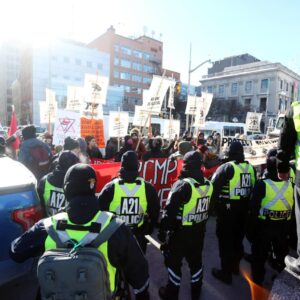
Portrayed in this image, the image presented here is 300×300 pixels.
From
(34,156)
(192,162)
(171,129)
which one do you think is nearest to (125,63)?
(171,129)

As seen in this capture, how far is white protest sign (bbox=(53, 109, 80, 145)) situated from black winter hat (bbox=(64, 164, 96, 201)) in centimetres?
537

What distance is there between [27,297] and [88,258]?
2.02m

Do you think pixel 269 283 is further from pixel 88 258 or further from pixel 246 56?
pixel 246 56

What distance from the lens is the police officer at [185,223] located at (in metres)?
3.12

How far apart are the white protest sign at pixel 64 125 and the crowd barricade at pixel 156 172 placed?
2443mm

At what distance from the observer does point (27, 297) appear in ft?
9.87

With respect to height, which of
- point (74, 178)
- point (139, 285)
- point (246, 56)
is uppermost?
point (246, 56)

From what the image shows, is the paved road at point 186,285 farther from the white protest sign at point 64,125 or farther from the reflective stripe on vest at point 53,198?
the white protest sign at point 64,125

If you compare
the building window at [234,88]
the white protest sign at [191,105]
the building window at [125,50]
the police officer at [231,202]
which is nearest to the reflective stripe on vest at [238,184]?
→ the police officer at [231,202]

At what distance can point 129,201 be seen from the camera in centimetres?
300

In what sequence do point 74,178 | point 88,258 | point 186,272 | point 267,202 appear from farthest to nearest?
1. point 186,272
2. point 267,202
3. point 74,178
4. point 88,258

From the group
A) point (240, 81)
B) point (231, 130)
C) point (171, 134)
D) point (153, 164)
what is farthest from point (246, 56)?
point (153, 164)

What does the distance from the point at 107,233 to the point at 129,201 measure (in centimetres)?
127

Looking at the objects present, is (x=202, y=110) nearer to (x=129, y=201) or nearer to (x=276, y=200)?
(x=276, y=200)
